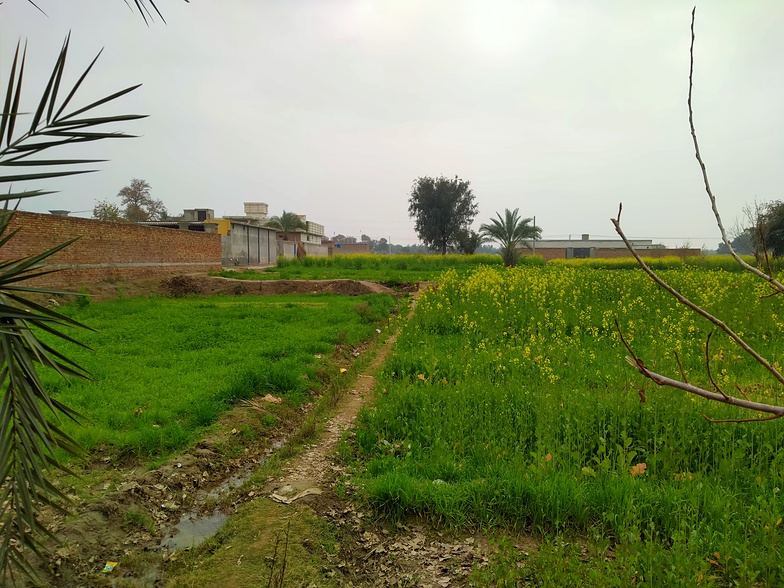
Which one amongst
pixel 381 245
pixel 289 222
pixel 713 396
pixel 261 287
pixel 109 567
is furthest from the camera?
pixel 381 245

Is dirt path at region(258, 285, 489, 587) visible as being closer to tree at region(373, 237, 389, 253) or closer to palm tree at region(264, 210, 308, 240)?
palm tree at region(264, 210, 308, 240)

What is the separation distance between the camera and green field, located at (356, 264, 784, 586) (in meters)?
2.84

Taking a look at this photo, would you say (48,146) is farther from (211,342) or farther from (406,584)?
(211,342)

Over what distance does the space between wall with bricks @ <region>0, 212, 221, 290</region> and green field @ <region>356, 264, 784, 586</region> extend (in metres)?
9.63

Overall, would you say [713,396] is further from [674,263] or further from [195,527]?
[674,263]

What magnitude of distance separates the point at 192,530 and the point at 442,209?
46.3 metres

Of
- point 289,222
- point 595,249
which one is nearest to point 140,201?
point 289,222

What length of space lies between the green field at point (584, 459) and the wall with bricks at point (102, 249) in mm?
9633

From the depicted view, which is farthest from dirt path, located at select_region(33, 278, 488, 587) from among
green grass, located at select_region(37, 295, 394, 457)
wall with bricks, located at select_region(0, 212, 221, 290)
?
wall with bricks, located at select_region(0, 212, 221, 290)

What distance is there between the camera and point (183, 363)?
7203 mm

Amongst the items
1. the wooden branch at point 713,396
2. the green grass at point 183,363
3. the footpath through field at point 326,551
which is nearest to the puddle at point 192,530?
the footpath through field at point 326,551

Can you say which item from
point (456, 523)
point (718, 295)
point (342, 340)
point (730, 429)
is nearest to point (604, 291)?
point (718, 295)

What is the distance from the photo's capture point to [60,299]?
42.3 ft

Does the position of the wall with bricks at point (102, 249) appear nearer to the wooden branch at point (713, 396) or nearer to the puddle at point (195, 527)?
the puddle at point (195, 527)
